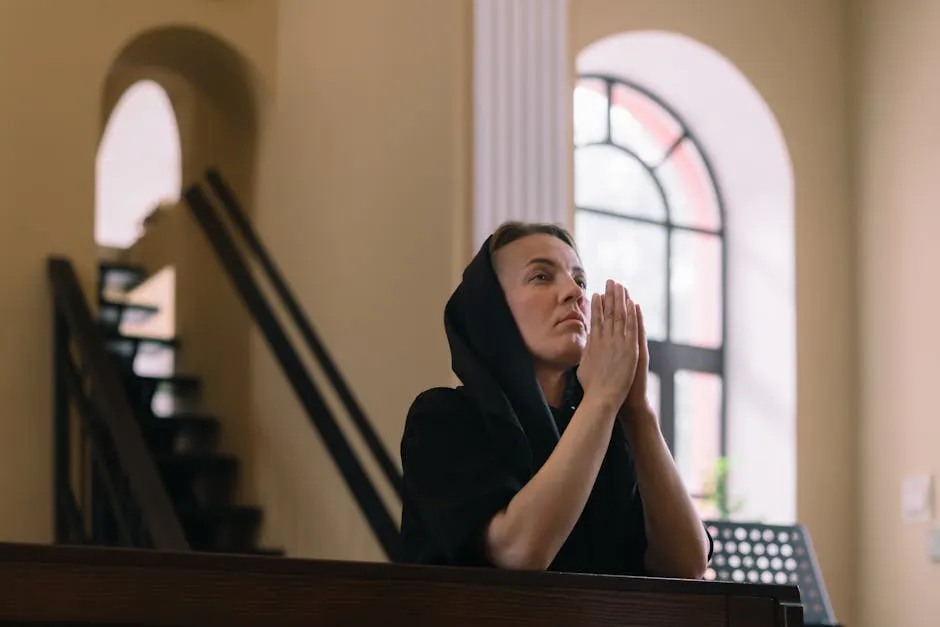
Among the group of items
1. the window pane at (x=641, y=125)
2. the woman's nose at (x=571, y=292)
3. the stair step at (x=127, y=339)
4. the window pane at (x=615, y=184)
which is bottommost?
the woman's nose at (x=571, y=292)

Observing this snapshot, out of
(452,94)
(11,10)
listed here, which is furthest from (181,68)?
(452,94)

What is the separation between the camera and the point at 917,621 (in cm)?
513

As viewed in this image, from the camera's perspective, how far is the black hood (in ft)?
6.21

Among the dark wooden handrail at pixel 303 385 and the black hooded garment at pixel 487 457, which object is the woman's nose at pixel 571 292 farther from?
the dark wooden handrail at pixel 303 385

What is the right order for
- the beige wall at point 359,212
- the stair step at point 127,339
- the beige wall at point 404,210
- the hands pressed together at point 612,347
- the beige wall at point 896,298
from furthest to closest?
the stair step at point 127,339 → the beige wall at point 896,298 → the beige wall at point 404,210 → the beige wall at point 359,212 → the hands pressed together at point 612,347

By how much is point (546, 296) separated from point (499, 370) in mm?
137

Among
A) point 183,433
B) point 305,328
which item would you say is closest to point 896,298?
point 305,328

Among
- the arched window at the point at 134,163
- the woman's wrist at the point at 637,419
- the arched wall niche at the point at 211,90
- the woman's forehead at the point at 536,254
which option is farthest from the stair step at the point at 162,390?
A: the woman's wrist at the point at 637,419

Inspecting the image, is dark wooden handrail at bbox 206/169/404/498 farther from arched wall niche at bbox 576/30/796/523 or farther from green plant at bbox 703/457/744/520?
green plant at bbox 703/457/744/520

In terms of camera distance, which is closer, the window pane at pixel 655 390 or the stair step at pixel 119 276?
the window pane at pixel 655 390

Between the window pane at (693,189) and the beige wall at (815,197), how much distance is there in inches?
18.8

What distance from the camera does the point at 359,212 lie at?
5.09 m

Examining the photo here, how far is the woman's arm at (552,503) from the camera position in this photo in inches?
69.6

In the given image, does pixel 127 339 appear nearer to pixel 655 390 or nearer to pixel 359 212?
pixel 359 212
